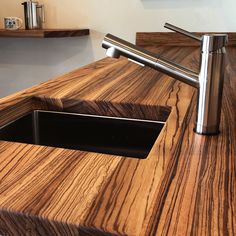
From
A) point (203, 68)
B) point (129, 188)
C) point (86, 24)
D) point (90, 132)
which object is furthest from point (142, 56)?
point (86, 24)

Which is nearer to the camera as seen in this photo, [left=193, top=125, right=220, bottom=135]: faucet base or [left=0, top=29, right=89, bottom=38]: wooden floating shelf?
[left=193, top=125, right=220, bottom=135]: faucet base

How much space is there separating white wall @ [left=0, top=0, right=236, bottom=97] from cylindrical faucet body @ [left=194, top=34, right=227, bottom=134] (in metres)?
1.86

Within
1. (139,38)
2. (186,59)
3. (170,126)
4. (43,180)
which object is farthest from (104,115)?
(139,38)

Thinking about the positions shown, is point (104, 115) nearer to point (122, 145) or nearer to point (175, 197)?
point (122, 145)

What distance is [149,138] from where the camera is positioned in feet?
3.03

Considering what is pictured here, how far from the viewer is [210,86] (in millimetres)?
635

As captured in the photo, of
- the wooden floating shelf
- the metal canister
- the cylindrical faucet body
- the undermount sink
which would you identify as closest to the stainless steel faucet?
the cylindrical faucet body

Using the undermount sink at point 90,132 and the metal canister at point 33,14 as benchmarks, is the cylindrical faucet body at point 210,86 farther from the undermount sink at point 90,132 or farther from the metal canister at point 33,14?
the metal canister at point 33,14

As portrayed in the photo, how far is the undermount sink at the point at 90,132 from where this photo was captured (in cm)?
91

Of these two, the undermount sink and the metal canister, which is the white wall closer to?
the metal canister

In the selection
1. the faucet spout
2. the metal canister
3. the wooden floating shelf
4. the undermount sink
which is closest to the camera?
the faucet spout

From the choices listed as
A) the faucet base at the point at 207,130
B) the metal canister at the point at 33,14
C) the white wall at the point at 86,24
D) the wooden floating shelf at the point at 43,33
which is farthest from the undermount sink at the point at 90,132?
the metal canister at the point at 33,14

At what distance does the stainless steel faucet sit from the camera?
611 millimetres

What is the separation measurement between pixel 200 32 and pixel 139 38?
43cm
